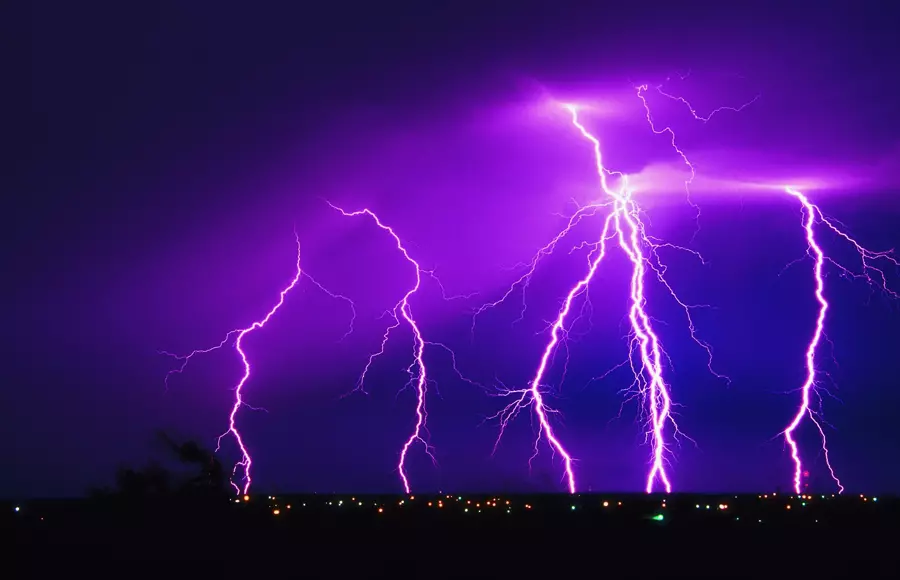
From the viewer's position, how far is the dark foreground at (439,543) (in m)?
11.4

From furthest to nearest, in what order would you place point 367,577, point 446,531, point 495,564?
point 446,531, point 495,564, point 367,577

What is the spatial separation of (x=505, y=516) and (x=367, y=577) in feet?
27.0

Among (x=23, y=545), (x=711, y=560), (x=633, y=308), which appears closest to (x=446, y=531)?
(x=711, y=560)

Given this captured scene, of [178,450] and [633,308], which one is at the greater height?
[633,308]

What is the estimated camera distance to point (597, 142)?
2067 centimetres

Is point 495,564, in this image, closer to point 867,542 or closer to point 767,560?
point 767,560

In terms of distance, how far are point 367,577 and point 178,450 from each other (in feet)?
24.0

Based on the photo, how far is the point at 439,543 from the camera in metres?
13.9

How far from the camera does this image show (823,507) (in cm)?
2197

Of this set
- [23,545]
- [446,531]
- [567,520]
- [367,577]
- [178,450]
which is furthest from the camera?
[567,520]

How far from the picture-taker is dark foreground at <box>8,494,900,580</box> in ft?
37.5

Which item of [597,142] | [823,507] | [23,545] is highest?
[597,142]

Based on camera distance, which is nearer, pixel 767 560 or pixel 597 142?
pixel 767 560

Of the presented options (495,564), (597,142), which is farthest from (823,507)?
(495,564)
